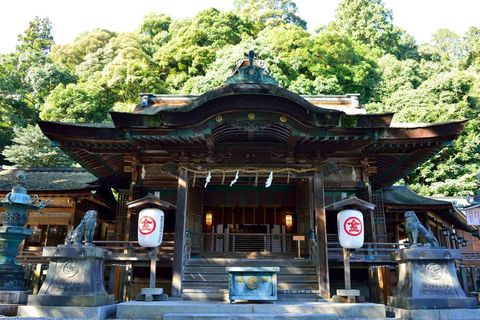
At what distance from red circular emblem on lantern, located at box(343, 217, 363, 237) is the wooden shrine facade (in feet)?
3.14

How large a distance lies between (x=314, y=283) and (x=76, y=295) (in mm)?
5989

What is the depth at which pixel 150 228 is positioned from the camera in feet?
30.2

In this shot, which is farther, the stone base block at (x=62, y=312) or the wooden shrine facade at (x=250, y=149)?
the wooden shrine facade at (x=250, y=149)

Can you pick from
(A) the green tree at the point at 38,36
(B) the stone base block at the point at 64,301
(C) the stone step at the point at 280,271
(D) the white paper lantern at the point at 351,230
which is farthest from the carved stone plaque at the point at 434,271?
(A) the green tree at the point at 38,36

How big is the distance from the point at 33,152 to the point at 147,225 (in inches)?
951

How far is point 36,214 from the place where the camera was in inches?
661

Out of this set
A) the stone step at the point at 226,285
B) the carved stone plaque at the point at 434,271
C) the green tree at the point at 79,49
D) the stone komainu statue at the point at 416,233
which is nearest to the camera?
the carved stone plaque at the point at 434,271

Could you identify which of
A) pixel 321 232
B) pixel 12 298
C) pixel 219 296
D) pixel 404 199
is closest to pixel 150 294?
pixel 219 296

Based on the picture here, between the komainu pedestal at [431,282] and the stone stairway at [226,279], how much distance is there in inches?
97.8

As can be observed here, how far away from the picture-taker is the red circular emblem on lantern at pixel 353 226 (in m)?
9.17

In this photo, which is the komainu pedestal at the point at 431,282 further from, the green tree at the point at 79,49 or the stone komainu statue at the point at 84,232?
the green tree at the point at 79,49

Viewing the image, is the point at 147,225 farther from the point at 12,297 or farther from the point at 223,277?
the point at 12,297

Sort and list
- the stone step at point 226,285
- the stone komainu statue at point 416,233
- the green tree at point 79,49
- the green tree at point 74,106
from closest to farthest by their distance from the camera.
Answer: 1. the stone komainu statue at point 416,233
2. the stone step at point 226,285
3. the green tree at point 74,106
4. the green tree at point 79,49

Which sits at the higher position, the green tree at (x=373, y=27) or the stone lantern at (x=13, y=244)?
the green tree at (x=373, y=27)
